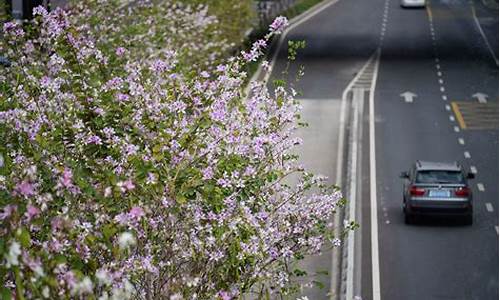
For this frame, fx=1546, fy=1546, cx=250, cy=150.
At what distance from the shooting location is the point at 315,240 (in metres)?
16.4

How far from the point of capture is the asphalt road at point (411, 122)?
31.4m

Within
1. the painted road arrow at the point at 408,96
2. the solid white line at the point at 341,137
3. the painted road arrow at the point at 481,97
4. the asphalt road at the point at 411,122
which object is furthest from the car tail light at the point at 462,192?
the painted road arrow at the point at 481,97

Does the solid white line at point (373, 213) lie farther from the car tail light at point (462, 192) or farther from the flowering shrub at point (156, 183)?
the flowering shrub at point (156, 183)

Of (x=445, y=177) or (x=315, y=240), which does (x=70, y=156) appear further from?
(x=445, y=177)

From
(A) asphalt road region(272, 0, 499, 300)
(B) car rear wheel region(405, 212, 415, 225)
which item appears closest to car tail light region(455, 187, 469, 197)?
(A) asphalt road region(272, 0, 499, 300)

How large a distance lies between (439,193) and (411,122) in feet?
54.1

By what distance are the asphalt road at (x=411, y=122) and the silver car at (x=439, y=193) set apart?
51cm

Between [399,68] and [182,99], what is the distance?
49.0 m

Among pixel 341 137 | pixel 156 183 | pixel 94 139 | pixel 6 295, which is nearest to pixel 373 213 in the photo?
pixel 341 137

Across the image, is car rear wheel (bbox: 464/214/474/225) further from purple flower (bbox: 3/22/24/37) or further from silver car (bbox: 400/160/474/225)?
purple flower (bbox: 3/22/24/37)

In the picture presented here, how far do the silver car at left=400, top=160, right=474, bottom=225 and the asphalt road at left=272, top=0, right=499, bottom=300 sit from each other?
0.51 metres

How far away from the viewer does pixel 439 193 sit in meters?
35.5

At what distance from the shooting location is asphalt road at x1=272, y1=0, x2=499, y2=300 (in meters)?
31.4

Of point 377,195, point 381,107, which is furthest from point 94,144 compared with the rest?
point 381,107
